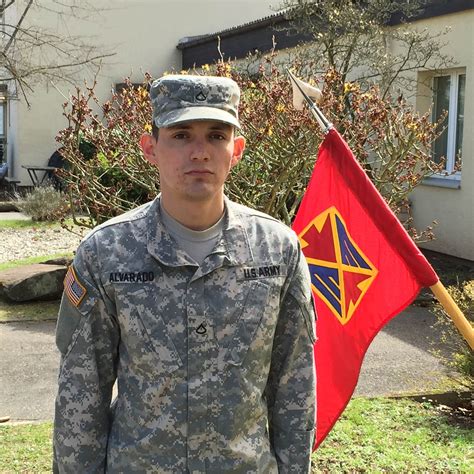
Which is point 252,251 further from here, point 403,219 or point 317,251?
point 403,219

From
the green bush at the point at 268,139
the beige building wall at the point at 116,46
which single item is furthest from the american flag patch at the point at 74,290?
the beige building wall at the point at 116,46

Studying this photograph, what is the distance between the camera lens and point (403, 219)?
470 inches

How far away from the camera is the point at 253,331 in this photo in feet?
6.78

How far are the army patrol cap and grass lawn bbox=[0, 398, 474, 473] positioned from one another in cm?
270

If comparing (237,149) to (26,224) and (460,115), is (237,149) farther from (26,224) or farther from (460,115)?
(26,224)

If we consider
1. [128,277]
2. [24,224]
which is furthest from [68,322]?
[24,224]

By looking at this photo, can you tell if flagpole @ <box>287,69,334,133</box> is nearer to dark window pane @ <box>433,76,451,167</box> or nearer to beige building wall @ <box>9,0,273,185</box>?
dark window pane @ <box>433,76,451,167</box>

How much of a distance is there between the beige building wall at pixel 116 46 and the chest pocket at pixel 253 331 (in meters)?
19.9

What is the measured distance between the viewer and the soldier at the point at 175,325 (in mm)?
2016

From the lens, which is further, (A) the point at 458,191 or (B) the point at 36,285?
→ (A) the point at 458,191

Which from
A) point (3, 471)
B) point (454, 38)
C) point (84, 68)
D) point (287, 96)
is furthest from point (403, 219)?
point (84, 68)

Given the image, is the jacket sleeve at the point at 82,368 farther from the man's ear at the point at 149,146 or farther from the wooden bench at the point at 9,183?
the wooden bench at the point at 9,183

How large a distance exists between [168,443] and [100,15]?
71.6 feet

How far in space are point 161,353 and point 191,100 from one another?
2.18 feet
